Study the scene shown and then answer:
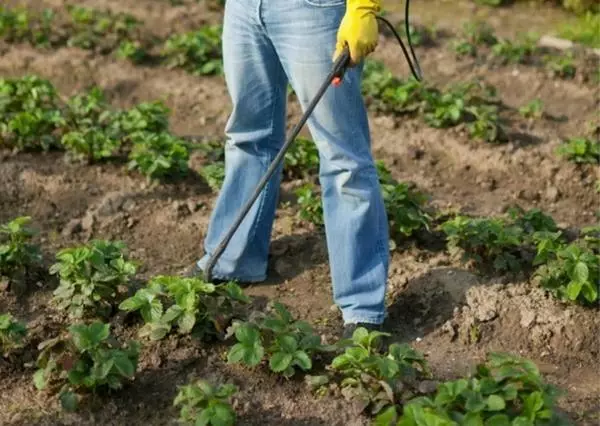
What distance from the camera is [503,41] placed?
7.90 meters

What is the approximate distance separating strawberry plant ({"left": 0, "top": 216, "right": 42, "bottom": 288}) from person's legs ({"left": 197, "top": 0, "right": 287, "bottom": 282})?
702 millimetres

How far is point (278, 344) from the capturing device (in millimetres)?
3771

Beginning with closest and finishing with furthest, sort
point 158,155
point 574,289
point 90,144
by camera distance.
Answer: point 574,289 → point 158,155 → point 90,144

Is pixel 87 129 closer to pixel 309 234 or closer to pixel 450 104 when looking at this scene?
pixel 309 234

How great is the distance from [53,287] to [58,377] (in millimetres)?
917

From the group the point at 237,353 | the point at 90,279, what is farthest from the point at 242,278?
the point at 237,353

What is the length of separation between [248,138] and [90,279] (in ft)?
2.76

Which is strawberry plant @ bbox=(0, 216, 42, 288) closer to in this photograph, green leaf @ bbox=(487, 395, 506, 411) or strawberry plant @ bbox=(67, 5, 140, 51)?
green leaf @ bbox=(487, 395, 506, 411)

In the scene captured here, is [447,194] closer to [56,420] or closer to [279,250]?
[279,250]

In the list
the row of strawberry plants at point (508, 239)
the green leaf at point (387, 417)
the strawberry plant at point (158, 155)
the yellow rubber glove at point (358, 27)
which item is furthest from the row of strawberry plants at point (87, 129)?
the green leaf at point (387, 417)

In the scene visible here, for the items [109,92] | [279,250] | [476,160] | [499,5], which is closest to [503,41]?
[499,5]

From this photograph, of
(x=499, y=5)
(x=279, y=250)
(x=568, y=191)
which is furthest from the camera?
(x=499, y=5)

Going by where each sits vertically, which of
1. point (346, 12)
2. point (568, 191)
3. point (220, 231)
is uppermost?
point (346, 12)

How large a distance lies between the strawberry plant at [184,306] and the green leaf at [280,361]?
1.21 feet
